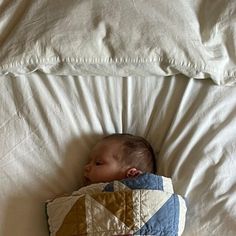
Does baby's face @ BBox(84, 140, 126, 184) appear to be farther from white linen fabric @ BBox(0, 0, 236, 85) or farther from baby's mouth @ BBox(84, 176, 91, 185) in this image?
white linen fabric @ BBox(0, 0, 236, 85)

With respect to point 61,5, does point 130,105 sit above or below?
below

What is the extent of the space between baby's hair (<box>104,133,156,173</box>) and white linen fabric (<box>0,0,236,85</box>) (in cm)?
16

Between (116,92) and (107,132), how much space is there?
0.10m

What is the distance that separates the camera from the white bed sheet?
1388 millimetres

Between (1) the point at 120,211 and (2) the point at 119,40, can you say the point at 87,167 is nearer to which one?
(1) the point at 120,211

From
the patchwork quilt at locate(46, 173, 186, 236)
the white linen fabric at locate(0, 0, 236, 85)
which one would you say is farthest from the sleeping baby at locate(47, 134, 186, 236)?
the white linen fabric at locate(0, 0, 236, 85)

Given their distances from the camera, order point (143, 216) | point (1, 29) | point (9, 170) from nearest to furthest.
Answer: point (143, 216) < point (9, 170) < point (1, 29)

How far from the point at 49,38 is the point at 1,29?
0.14 meters

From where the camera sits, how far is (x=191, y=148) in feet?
4.74

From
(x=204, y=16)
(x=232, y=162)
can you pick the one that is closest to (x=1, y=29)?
(x=204, y=16)

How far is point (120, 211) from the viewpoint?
4.24 ft

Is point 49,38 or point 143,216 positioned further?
point 49,38

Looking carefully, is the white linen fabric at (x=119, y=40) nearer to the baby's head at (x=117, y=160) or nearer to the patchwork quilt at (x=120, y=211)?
the baby's head at (x=117, y=160)

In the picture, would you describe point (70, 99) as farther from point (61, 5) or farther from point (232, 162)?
point (232, 162)
